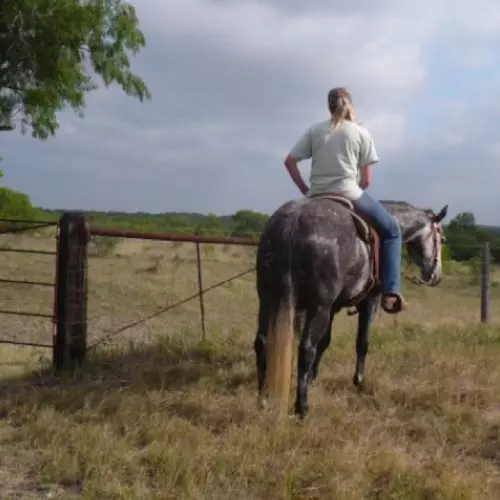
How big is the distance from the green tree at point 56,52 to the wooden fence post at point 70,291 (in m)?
11.4

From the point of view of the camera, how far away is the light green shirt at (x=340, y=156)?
550 cm

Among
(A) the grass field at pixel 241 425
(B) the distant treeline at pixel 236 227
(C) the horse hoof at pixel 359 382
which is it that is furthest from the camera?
(B) the distant treeline at pixel 236 227

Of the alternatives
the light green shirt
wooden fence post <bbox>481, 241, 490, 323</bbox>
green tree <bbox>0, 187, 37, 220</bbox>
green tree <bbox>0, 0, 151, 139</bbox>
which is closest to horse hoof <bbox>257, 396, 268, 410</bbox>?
the light green shirt

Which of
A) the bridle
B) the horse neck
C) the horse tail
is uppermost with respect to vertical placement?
the horse neck

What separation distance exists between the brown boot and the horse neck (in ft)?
3.48

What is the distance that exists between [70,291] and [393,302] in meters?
2.95

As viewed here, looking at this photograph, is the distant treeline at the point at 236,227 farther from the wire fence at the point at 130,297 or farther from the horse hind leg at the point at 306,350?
the horse hind leg at the point at 306,350

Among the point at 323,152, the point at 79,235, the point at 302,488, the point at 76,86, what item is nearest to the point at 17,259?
the point at 76,86

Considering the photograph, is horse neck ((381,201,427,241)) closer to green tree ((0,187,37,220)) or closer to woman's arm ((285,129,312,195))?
woman's arm ((285,129,312,195))

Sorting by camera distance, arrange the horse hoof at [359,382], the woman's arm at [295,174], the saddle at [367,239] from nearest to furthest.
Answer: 1. the saddle at [367,239]
2. the woman's arm at [295,174]
3. the horse hoof at [359,382]

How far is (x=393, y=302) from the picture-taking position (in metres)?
5.93

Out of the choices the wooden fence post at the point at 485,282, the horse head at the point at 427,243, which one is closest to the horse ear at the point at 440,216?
the horse head at the point at 427,243

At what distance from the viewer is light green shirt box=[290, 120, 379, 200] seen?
5.50m

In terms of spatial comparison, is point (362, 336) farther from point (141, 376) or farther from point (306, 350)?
point (141, 376)
